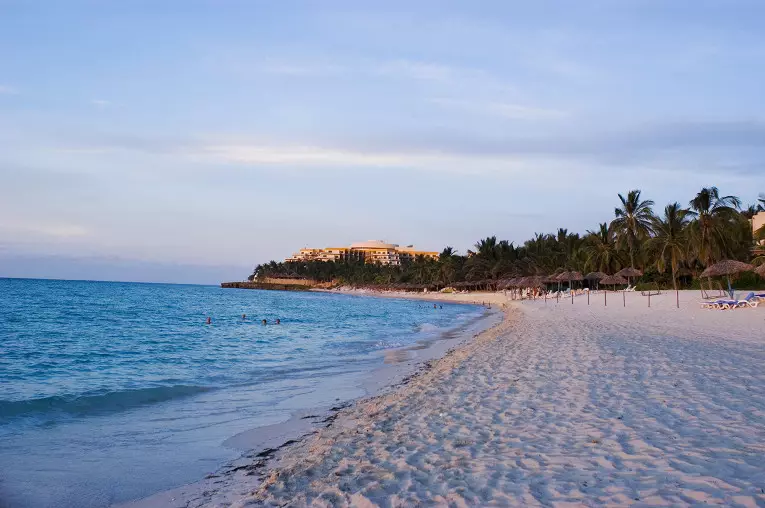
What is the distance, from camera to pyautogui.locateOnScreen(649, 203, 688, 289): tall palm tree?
39244 millimetres

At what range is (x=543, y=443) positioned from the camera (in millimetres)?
5613

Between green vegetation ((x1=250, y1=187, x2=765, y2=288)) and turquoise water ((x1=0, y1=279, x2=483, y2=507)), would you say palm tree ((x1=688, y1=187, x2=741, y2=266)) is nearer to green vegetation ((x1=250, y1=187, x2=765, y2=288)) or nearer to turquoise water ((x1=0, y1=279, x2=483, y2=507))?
green vegetation ((x1=250, y1=187, x2=765, y2=288))

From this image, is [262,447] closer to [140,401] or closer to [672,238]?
[140,401]

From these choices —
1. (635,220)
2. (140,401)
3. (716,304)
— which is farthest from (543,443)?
(635,220)

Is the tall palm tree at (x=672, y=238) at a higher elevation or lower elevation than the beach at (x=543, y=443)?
higher

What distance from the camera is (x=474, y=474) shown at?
484 centimetres

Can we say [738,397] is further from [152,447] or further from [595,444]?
[152,447]

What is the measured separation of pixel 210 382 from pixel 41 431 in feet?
15.2

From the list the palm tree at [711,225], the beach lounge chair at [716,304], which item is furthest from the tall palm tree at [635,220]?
the beach lounge chair at [716,304]

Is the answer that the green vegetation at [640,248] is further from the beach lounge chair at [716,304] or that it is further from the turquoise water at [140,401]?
the turquoise water at [140,401]

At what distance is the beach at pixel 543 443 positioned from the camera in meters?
4.38

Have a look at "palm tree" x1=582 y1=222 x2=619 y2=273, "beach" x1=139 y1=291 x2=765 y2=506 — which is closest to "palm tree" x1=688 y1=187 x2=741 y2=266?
"palm tree" x1=582 y1=222 x2=619 y2=273

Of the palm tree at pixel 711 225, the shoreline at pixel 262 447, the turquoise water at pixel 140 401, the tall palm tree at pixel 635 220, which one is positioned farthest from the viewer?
the tall palm tree at pixel 635 220

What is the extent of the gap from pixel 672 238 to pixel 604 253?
1459 cm
